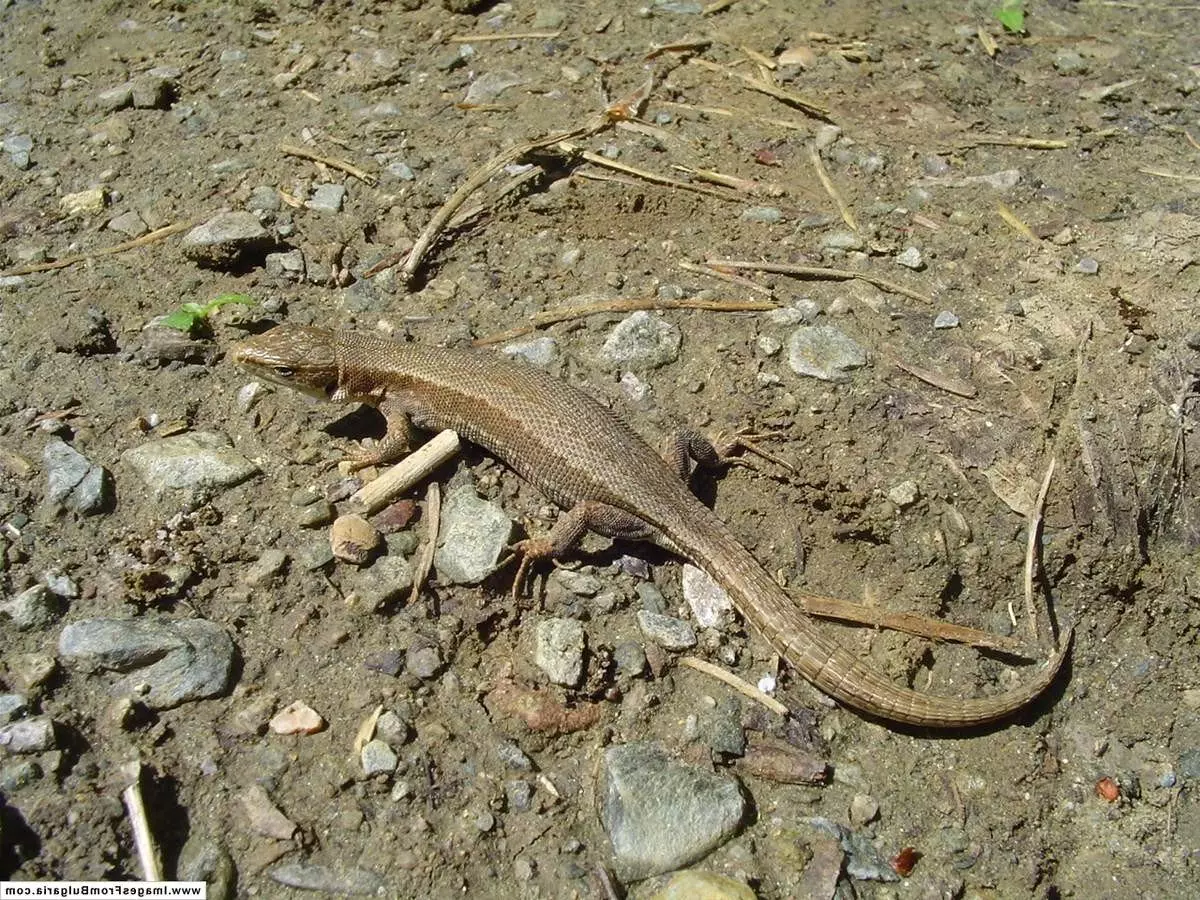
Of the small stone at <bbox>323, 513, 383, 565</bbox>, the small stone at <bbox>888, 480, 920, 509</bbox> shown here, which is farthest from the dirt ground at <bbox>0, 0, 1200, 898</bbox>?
the small stone at <bbox>323, 513, 383, 565</bbox>

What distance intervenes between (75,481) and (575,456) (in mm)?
1916

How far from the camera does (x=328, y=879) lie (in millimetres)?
2711

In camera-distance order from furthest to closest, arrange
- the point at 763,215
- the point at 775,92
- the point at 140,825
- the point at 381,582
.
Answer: the point at 775,92 → the point at 763,215 → the point at 381,582 → the point at 140,825

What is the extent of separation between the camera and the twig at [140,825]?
8.56ft

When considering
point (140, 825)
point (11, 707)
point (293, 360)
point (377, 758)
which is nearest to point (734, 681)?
point (377, 758)

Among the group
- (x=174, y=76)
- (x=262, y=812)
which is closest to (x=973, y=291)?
(x=262, y=812)

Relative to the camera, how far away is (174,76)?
5566mm

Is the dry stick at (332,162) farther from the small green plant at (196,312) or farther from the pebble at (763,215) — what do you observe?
the pebble at (763,215)

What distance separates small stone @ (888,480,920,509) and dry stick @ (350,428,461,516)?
1.83m

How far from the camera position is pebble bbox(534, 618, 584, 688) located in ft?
10.6

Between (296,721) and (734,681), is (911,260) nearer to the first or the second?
(734,681)

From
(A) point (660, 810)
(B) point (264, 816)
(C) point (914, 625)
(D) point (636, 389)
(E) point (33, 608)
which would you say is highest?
(E) point (33, 608)

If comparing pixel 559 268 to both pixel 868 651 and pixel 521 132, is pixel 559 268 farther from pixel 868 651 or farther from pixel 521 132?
pixel 868 651

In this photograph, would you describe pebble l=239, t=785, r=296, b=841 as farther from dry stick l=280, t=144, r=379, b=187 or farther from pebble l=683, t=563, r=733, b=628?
dry stick l=280, t=144, r=379, b=187
